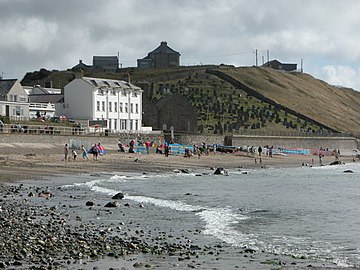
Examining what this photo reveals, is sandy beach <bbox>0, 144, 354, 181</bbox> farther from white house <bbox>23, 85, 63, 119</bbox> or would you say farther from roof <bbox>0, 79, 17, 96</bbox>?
white house <bbox>23, 85, 63, 119</bbox>

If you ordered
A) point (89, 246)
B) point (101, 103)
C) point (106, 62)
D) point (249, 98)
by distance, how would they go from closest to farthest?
point (89, 246) → point (101, 103) → point (249, 98) → point (106, 62)

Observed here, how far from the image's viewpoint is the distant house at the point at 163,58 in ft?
575

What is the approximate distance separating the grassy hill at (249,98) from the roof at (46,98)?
2060 cm

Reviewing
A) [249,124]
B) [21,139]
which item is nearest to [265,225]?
[21,139]

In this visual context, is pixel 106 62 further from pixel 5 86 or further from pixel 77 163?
pixel 77 163

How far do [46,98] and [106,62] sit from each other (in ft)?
308

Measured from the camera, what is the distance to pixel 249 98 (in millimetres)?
127812

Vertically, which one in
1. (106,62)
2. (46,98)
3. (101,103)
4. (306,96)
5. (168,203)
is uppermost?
(106,62)

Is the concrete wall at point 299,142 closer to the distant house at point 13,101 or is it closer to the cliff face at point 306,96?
the cliff face at point 306,96

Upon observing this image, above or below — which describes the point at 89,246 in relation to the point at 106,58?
below

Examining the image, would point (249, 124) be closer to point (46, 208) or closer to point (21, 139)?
point (21, 139)

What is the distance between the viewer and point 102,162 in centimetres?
4725

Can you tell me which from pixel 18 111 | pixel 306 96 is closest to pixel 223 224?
pixel 18 111

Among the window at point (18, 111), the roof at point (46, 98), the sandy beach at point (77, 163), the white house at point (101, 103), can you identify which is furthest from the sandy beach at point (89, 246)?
the roof at point (46, 98)
